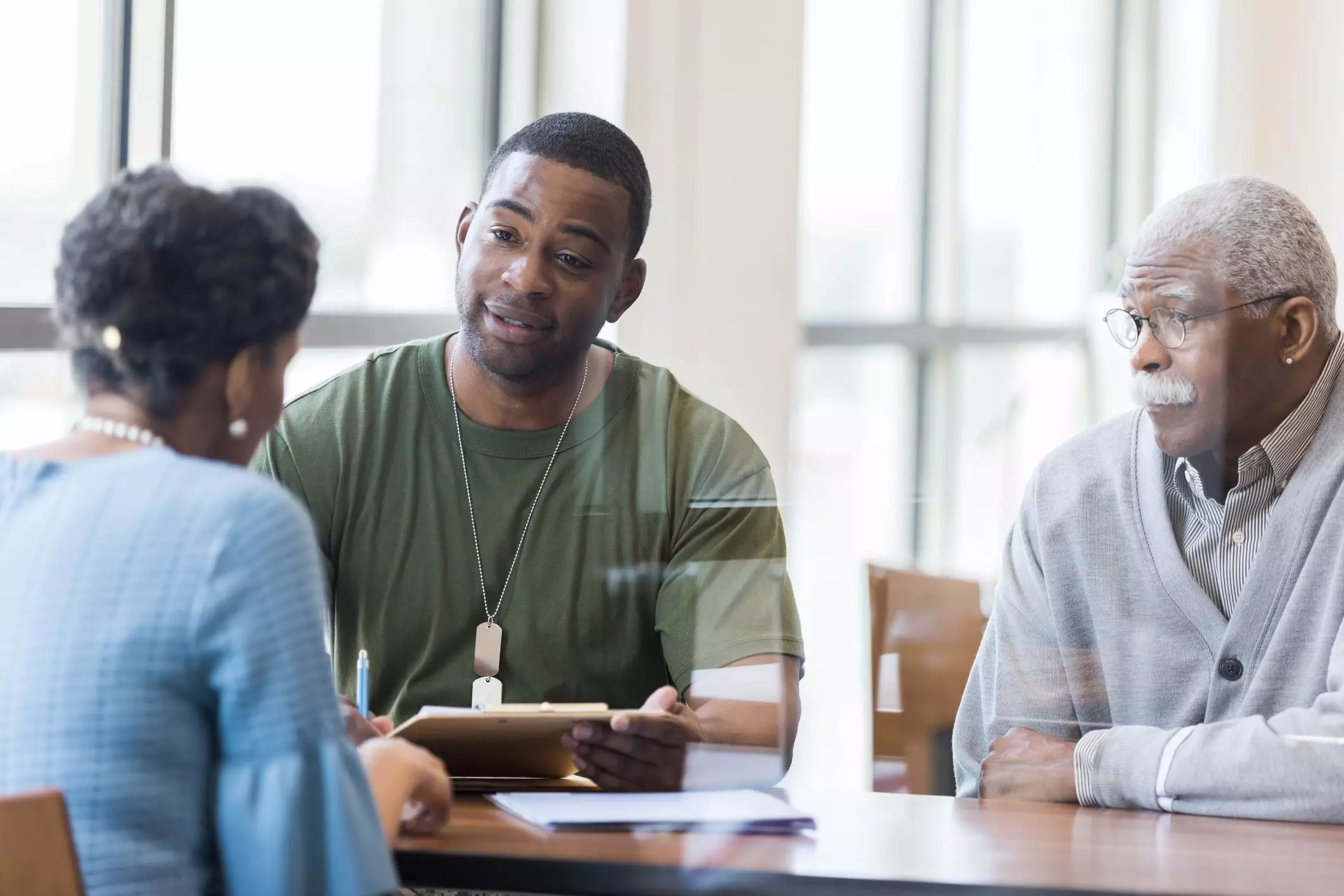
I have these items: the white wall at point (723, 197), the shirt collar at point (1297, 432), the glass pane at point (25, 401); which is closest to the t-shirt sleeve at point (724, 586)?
the white wall at point (723, 197)

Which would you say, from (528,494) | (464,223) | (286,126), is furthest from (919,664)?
(286,126)

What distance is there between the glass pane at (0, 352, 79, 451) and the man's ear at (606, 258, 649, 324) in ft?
1.84

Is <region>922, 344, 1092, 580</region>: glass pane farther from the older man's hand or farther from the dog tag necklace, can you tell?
the dog tag necklace

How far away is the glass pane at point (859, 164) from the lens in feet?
5.98

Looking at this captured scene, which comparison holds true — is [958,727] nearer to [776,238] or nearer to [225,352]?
[776,238]

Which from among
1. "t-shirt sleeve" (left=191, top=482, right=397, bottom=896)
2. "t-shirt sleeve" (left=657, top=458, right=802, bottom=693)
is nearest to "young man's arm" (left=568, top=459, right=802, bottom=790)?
"t-shirt sleeve" (left=657, top=458, right=802, bottom=693)

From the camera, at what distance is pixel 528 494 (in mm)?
1523

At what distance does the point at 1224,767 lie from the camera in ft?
4.50

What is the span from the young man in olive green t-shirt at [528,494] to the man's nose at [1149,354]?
0.49 m

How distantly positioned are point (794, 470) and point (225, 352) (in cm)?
85

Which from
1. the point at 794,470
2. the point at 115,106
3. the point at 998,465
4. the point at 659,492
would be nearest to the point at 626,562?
the point at 659,492

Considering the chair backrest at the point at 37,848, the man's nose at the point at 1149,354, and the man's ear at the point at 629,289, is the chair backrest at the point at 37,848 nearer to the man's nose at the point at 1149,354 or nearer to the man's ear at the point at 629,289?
the man's ear at the point at 629,289

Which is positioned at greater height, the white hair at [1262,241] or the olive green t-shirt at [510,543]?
the white hair at [1262,241]

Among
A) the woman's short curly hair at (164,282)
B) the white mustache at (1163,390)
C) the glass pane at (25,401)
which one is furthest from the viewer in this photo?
the white mustache at (1163,390)
